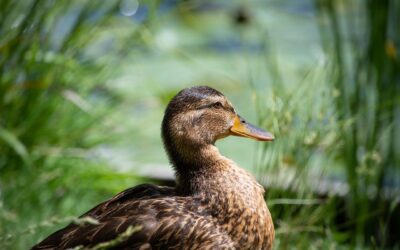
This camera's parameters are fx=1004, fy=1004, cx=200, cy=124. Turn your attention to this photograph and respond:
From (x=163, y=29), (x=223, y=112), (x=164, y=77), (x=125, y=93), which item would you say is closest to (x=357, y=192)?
(x=223, y=112)

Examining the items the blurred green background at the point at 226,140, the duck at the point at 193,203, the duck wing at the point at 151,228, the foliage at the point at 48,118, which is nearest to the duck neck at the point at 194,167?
the duck at the point at 193,203

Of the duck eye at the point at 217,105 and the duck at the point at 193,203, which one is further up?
the duck eye at the point at 217,105

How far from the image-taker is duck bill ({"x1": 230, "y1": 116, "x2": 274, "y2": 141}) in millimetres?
3840

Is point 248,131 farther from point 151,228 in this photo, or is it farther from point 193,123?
point 151,228

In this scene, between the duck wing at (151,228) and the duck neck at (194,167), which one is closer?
the duck wing at (151,228)

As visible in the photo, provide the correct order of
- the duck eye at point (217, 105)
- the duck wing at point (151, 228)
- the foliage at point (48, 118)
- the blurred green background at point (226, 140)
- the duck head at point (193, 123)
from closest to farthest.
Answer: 1. the duck wing at point (151, 228)
2. the duck head at point (193, 123)
3. the duck eye at point (217, 105)
4. the blurred green background at point (226, 140)
5. the foliage at point (48, 118)

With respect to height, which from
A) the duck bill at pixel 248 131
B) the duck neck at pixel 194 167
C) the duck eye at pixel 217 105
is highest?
the duck eye at pixel 217 105

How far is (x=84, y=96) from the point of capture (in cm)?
533

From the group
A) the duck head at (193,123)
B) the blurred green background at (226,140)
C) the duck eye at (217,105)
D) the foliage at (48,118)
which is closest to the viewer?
the duck head at (193,123)

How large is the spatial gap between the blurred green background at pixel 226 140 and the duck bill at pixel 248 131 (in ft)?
0.76

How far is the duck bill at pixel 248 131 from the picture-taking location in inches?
151

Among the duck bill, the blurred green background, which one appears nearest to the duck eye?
the duck bill

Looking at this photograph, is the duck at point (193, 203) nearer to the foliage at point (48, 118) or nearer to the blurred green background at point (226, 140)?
the blurred green background at point (226, 140)

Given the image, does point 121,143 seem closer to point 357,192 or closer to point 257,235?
point 357,192
